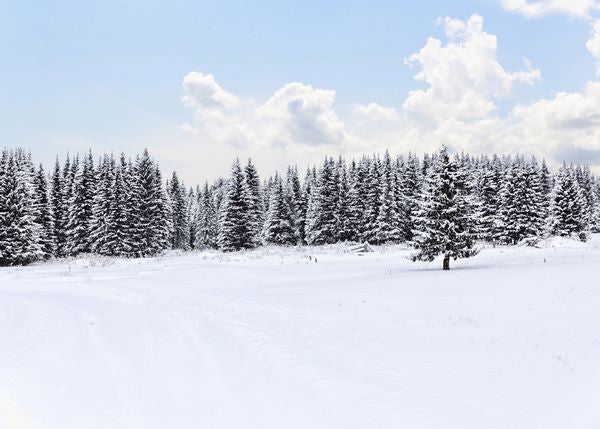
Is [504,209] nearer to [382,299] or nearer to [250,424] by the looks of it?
[382,299]

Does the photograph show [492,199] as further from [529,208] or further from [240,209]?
[240,209]

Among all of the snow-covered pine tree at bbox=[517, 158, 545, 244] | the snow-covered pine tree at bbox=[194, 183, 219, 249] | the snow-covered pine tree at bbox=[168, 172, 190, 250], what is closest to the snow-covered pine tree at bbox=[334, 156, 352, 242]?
the snow-covered pine tree at bbox=[517, 158, 545, 244]

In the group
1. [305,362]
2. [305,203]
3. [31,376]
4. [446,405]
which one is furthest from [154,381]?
[305,203]

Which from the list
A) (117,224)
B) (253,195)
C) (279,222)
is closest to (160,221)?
(117,224)

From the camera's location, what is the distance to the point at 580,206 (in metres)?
51.2

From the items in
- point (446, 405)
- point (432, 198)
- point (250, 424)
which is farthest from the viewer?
point (432, 198)

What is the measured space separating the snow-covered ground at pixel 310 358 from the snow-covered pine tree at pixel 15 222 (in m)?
24.6

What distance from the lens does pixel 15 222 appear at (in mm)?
39344

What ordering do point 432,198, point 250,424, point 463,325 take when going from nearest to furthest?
point 250,424
point 463,325
point 432,198

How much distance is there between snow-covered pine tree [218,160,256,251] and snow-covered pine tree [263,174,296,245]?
9.14 meters

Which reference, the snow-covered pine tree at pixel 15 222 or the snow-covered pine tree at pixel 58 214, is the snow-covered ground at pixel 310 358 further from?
the snow-covered pine tree at pixel 58 214

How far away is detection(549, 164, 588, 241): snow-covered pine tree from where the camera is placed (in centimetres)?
4988

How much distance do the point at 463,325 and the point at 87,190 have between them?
55612 mm

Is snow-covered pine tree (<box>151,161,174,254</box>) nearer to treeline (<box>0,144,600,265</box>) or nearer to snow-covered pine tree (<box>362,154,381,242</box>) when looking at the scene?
treeline (<box>0,144,600,265</box>)
